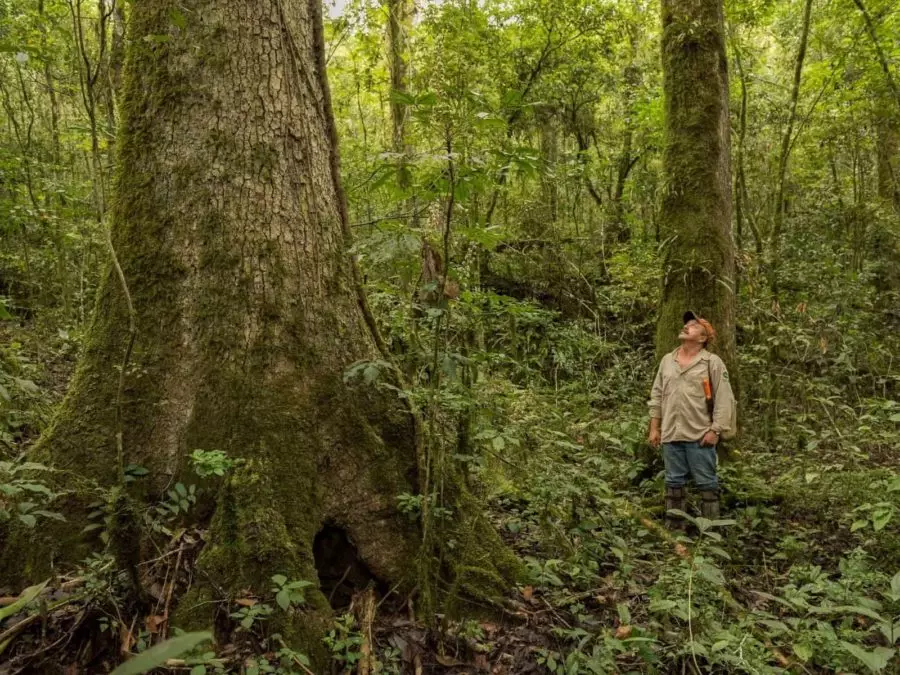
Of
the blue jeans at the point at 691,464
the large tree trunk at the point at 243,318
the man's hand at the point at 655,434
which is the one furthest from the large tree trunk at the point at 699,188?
the large tree trunk at the point at 243,318

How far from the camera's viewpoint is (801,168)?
1455cm

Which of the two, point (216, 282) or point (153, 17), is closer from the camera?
point (216, 282)

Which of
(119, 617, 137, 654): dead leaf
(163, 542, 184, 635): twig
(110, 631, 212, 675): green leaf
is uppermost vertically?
(110, 631, 212, 675): green leaf

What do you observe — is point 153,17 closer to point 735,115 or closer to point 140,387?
point 140,387

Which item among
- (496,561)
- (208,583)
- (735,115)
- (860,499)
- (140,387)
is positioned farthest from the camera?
(735,115)

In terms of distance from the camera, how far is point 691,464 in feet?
18.6

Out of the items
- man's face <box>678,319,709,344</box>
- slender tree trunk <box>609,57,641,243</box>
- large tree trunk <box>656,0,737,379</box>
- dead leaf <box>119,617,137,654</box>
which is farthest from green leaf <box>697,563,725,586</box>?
slender tree trunk <box>609,57,641,243</box>

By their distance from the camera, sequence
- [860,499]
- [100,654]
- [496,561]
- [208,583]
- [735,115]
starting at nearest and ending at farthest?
1. [100,654]
2. [208,583]
3. [496,561]
4. [860,499]
5. [735,115]

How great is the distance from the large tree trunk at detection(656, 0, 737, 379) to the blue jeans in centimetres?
118

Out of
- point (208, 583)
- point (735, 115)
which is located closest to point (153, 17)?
point (208, 583)

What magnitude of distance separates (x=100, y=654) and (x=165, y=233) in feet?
6.97

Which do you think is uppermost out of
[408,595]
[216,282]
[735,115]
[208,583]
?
[735,115]

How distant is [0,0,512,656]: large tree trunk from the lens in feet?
10.5

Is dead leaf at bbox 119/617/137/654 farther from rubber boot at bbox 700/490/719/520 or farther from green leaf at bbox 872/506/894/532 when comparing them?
rubber boot at bbox 700/490/719/520
